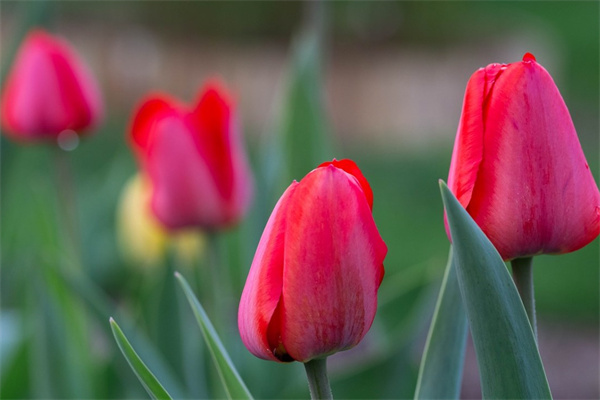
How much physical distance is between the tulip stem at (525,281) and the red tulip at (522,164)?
17mm

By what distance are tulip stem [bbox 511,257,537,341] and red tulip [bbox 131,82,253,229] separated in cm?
50

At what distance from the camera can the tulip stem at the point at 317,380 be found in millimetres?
384

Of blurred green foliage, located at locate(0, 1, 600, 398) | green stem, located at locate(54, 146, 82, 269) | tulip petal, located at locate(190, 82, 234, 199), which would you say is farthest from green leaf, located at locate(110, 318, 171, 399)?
green stem, located at locate(54, 146, 82, 269)

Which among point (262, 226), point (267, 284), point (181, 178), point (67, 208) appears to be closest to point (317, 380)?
point (267, 284)

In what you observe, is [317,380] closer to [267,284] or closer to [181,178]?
[267,284]

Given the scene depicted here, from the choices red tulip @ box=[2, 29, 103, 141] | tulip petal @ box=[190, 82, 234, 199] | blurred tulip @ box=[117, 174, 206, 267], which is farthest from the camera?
blurred tulip @ box=[117, 174, 206, 267]

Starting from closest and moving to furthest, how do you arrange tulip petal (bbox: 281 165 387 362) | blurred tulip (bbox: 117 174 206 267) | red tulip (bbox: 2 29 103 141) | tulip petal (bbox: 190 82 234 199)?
1. tulip petal (bbox: 281 165 387 362)
2. tulip petal (bbox: 190 82 234 199)
3. red tulip (bbox: 2 29 103 141)
4. blurred tulip (bbox: 117 174 206 267)

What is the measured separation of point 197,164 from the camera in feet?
2.89

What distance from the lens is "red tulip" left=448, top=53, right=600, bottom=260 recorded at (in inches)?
14.5

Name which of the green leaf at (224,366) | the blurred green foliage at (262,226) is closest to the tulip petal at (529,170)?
the green leaf at (224,366)

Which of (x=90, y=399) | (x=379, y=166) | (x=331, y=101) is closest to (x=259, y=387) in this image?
(x=90, y=399)

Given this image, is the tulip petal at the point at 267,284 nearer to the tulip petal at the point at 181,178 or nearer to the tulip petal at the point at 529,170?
the tulip petal at the point at 529,170

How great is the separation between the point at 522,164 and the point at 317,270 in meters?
0.10

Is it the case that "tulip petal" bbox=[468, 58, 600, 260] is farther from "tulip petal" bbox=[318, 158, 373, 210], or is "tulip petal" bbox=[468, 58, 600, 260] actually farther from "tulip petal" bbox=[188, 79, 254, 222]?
"tulip petal" bbox=[188, 79, 254, 222]
